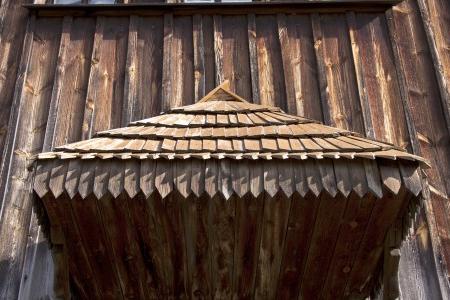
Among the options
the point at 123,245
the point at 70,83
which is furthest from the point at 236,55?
the point at 123,245

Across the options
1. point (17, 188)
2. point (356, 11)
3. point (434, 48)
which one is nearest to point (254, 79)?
point (356, 11)

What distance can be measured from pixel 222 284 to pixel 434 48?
9.23 feet

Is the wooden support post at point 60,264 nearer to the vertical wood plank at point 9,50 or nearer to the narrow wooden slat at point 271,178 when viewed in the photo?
the narrow wooden slat at point 271,178

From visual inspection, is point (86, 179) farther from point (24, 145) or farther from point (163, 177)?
point (24, 145)

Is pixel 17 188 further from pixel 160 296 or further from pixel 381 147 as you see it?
pixel 381 147

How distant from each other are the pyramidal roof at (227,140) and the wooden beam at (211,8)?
1725 mm

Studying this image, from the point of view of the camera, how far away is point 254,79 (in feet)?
18.5

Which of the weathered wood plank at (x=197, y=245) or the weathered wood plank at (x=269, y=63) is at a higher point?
the weathered wood plank at (x=269, y=63)

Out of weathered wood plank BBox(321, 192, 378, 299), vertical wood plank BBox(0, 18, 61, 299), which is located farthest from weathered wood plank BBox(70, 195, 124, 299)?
weathered wood plank BBox(321, 192, 378, 299)

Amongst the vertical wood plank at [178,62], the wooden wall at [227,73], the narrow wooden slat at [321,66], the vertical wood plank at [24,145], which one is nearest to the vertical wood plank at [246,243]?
the wooden wall at [227,73]

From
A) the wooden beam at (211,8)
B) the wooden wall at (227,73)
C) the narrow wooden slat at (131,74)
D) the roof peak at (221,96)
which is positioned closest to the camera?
the roof peak at (221,96)

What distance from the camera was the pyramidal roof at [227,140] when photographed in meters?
3.75

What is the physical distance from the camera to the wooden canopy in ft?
12.0

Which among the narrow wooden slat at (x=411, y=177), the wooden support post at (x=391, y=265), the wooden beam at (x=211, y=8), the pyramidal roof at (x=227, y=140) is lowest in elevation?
the wooden support post at (x=391, y=265)
